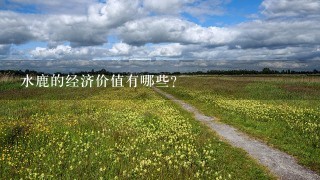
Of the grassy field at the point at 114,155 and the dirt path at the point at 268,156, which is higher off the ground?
the grassy field at the point at 114,155

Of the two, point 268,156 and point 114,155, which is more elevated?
point 114,155

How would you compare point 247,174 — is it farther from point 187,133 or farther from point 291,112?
point 291,112

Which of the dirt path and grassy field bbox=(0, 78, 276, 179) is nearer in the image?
grassy field bbox=(0, 78, 276, 179)

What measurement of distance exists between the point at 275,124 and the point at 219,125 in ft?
10.5

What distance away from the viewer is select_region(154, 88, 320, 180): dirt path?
401 inches

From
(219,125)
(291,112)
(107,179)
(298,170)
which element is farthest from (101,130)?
(291,112)

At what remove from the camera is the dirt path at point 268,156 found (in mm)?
10180

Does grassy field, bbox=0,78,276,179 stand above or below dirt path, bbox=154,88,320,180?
above

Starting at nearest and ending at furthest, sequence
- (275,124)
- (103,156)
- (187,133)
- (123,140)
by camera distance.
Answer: (103,156)
(123,140)
(187,133)
(275,124)

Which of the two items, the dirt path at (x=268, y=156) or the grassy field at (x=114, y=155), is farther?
the dirt path at (x=268, y=156)

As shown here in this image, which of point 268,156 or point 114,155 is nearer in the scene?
point 114,155

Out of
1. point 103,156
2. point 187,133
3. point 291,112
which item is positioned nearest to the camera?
point 103,156

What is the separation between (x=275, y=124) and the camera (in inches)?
720

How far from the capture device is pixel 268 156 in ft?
40.0
